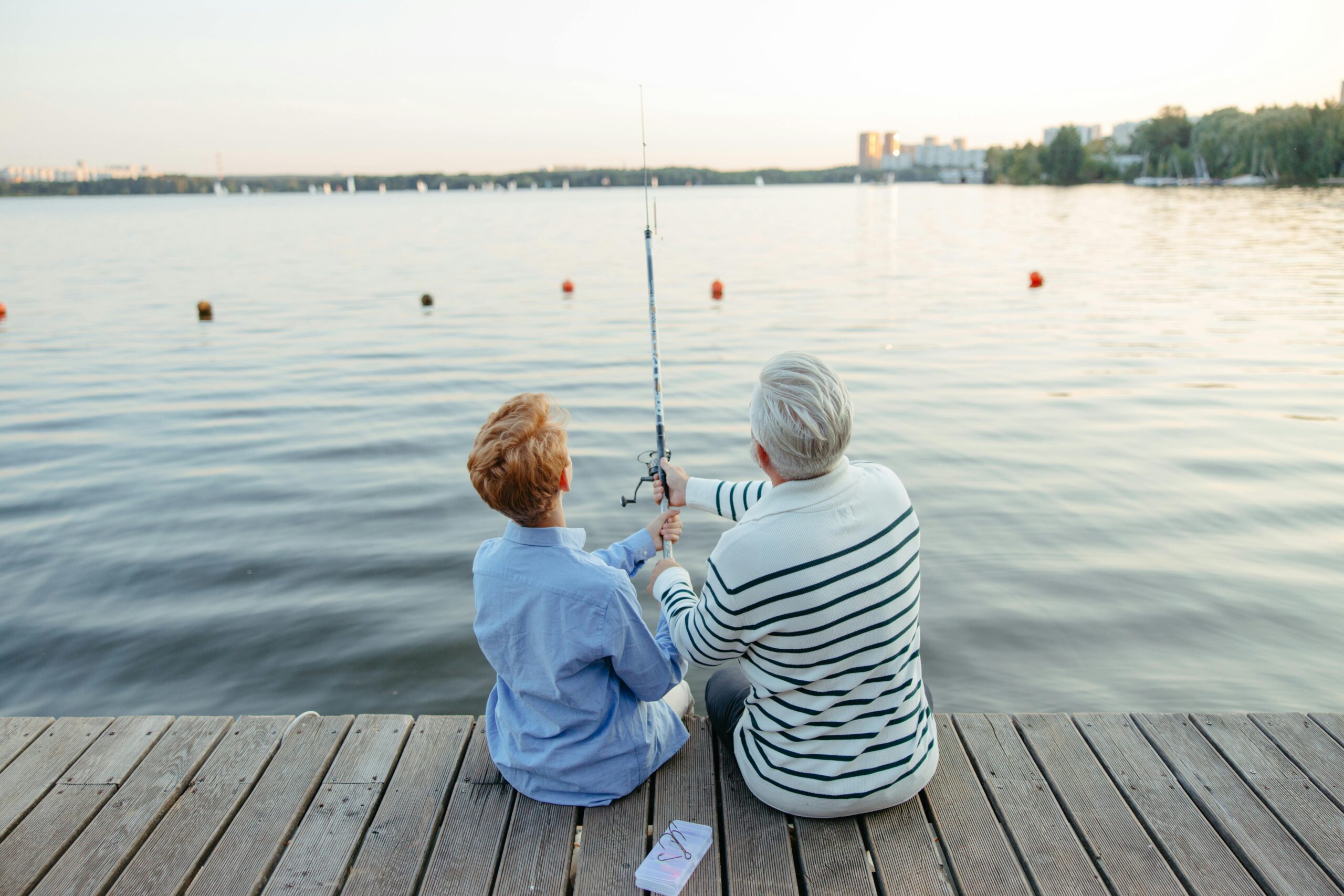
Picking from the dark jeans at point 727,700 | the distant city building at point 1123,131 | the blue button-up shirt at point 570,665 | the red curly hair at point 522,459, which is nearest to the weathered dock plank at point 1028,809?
the dark jeans at point 727,700

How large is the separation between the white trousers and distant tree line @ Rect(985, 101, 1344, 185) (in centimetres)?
9406

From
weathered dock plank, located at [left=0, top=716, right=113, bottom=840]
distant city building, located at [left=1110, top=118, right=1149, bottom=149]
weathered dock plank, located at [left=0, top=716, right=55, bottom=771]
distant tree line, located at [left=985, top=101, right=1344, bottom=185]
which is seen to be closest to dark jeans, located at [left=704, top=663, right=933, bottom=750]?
weathered dock plank, located at [left=0, top=716, right=113, bottom=840]

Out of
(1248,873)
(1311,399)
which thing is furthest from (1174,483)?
(1248,873)

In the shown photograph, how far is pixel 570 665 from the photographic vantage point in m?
2.32

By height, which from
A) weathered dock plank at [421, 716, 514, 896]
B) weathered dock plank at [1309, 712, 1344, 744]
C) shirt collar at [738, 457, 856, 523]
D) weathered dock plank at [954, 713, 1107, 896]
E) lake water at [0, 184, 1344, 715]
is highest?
shirt collar at [738, 457, 856, 523]

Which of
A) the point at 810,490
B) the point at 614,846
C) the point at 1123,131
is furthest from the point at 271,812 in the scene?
the point at 1123,131

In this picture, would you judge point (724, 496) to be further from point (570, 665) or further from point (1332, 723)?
point (1332, 723)

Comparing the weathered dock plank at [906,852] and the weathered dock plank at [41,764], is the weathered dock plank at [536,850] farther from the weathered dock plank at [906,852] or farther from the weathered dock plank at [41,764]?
the weathered dock plank at [41,764]

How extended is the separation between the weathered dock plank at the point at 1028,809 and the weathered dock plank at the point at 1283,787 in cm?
61

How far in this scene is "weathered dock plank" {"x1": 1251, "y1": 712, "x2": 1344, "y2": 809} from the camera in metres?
2.70

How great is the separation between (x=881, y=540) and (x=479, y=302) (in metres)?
17.7

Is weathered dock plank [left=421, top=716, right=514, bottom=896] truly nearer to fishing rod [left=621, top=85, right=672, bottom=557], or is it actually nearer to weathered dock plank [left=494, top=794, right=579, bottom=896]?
weathered dock plank [left=494, top=794, right=579, bottom=896]

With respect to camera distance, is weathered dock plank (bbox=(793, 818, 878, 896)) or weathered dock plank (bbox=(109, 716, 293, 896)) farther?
weathered dock plank (bbox=(109, 716, 293, 896))

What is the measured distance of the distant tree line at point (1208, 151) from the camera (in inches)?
3046
